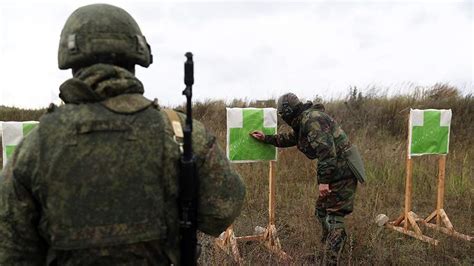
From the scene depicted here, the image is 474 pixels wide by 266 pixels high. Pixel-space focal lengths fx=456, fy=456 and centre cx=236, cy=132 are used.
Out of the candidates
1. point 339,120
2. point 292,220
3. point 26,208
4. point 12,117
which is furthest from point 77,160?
point 12,117

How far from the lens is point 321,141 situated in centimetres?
429

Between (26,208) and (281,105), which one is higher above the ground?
(281,105)

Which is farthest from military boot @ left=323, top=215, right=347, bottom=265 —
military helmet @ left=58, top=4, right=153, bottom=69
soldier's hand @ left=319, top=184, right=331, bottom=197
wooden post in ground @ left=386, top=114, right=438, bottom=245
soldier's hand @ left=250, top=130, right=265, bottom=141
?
military helmet @ left=58, top=4, right=153, bottom=69

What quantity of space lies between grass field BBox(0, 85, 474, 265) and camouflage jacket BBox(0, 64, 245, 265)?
2.03 metres

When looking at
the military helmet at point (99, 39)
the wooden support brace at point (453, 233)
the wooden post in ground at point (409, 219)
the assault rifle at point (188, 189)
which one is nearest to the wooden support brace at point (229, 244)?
the wooden post in ground at point (409, 219)

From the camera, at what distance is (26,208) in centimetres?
170

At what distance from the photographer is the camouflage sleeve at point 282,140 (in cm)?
464

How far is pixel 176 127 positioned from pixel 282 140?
115 inches

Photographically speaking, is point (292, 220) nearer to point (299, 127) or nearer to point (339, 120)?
point (299, 127)

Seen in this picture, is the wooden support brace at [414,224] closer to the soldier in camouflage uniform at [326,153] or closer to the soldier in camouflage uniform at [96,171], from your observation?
the soldier in camouflage uniform at [326,153]

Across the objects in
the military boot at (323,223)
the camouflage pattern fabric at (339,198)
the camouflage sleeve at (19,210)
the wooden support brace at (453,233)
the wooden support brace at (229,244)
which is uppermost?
the camouflage sleeve at (19,210)

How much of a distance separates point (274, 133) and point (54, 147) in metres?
3.35

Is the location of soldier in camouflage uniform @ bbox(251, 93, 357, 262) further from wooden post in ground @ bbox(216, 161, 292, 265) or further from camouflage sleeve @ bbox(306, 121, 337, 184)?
wooden post in ground @ bbox(216, 161, 292, 265)

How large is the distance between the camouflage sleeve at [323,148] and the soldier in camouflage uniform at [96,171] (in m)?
2.60
